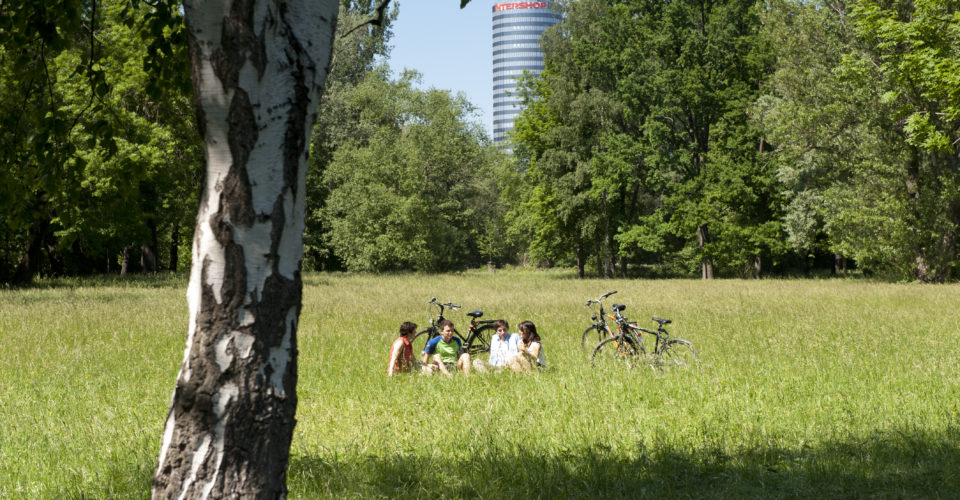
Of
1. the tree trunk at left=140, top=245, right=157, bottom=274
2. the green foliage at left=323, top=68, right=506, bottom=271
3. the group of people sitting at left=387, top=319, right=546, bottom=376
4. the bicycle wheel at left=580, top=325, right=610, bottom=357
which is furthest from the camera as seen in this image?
the green foliage at left=323, top=68, right=506, bottom=271

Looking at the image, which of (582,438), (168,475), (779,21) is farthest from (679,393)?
(779,21)

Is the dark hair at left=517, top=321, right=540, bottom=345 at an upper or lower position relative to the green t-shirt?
upper

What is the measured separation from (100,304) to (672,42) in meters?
30.0

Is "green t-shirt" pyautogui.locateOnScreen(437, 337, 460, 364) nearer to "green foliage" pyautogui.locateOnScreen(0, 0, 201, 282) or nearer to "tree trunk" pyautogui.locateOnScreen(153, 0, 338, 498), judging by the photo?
"green foliage" pyautogui.locateOnScreen(0, 0, 201, 282)

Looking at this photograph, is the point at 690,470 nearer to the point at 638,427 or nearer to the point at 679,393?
the point at 638,427

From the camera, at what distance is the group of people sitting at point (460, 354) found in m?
10.2

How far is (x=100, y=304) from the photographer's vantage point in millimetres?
19422

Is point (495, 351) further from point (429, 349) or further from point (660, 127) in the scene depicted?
point (660, 127)

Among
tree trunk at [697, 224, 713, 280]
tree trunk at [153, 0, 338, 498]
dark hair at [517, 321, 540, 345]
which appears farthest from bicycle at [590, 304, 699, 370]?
tree trunk at [697, 224, 713, 280]

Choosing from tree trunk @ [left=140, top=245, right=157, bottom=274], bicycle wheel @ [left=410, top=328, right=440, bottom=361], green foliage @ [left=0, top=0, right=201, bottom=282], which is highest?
green foliage @ [left=0, top=0, right=201, bottom=282]

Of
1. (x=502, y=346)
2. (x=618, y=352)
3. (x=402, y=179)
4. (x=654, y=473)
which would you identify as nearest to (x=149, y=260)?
(x=402, y=179)

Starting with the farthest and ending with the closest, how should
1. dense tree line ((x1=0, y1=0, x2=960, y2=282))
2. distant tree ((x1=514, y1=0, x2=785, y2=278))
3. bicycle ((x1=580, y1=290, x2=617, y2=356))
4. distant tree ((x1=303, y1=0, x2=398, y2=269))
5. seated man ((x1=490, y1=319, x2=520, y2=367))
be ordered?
distant tree ((x1=303, y1=0, x2=398, y2=269)) < distant tree ((x1=514, y1=0, x2=785, y2=278)) < dense tree line ((x1=0, y1=0, x2=960, y2=282)) < bicycle ((x1=580, y1=290, x2=617, y2=356)) < seated man ((x1=490, y1=319, x2=520, y2=367))

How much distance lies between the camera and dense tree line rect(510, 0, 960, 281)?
26688 millimetres

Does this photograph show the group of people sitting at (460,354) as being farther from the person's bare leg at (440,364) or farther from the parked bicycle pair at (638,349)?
the parked bicycle pair at (638,349)
